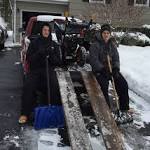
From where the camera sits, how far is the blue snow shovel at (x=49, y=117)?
707 cm

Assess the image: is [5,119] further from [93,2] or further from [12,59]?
[93,2]

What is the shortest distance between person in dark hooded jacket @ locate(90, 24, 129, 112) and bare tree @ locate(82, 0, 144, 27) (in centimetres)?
1114

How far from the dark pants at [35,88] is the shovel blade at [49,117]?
16.5 inches

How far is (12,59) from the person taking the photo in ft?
49.6

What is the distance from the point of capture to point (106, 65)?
824 cm

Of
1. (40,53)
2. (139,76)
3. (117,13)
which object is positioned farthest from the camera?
(117,13)

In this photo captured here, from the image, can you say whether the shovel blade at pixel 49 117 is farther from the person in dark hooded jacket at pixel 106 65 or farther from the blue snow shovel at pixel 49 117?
the person in dark hooded jacket at pixel 106 65

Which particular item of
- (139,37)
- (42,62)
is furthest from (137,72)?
(139,37)

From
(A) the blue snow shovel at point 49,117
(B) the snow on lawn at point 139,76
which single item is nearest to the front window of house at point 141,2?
(B) the snow on lawn at point 139,76

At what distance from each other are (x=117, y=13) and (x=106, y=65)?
1176 cm

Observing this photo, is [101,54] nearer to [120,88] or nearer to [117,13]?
[120,88]

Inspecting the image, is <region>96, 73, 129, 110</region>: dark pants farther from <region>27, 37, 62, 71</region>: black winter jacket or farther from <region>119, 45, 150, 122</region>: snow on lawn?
<region>27, 37, 62, 71</region>: black winter jacket

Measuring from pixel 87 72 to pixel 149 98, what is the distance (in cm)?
139

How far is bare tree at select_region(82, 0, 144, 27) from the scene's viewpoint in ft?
64.3
